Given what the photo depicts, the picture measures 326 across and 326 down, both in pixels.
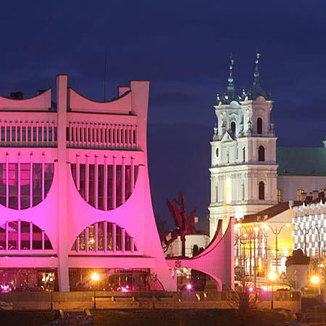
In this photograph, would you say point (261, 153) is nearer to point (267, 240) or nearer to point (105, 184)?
point (267, 240)

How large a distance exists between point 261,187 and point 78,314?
121423 millimetres

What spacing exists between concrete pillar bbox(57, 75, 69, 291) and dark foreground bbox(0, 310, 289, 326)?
9.14m

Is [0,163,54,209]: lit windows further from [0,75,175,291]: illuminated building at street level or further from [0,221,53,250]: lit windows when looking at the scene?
[0,221,53,250]: lit windows

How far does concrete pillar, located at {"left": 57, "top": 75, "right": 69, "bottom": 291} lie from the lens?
8931 cm

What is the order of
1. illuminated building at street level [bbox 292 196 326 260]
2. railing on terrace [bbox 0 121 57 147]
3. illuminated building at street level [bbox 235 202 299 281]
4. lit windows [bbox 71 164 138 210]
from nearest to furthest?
railing on terrace [bbox 0 121 57 147]
lit windows [bbox 71 164 138 210]
illuminated building at street level [bbox 292 196 326 260]
illuminated building at street level [bbox 235 202 299 281]

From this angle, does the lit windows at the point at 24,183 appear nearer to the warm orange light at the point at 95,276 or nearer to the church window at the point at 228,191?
the warm orange light at the point at 95,276

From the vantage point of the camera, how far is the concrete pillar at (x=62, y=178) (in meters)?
89.3

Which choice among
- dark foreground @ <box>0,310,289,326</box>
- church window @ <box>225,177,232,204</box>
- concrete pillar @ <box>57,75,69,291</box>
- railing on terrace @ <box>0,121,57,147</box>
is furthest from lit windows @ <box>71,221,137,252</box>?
church window @ <box>225,177,232,204</box>

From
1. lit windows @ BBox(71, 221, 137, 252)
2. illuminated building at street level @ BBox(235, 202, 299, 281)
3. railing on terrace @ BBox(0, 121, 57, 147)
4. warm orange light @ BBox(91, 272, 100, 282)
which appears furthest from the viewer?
illuminated building at street level @ BBox(235, 202, 299, 281)

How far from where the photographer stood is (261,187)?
648 feet

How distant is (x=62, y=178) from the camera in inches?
3533

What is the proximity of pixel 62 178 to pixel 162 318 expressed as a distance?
13230mm

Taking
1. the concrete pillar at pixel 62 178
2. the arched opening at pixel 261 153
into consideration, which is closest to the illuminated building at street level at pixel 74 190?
the concrete pillar at pixel 62 178

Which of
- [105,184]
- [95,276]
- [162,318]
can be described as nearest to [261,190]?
[95,276]
